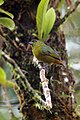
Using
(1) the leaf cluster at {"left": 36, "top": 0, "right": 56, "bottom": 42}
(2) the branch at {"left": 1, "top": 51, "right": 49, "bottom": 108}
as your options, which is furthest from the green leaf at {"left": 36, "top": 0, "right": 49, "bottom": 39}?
(2) the branch at {"left": 1, "top": 51, "right": 49, "bottom": 108}

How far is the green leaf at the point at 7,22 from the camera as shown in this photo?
1151 mm

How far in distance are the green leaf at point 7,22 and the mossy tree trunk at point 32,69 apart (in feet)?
0.22

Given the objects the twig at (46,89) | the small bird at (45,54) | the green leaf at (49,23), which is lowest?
the twig at (46,89)

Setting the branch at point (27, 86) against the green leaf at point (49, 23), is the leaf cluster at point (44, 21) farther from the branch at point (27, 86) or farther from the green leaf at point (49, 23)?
the branch at point (27, 86)

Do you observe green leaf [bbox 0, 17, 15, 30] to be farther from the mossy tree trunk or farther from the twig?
the twig

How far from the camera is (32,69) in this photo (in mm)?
1191

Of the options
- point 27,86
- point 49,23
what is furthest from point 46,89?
point 49,23

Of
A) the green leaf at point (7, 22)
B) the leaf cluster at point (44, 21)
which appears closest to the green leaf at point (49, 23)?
the leaf cluster at point (44, 21)

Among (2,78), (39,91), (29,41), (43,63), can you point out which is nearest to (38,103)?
(39,91)

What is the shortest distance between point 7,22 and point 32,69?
0.68 ft

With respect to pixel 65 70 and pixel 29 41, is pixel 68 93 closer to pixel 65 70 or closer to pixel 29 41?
pixel 65 70

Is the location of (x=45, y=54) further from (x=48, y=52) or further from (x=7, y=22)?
(x=7, y=22)

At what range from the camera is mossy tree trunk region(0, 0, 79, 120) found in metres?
1.15

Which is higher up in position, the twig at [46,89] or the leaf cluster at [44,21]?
the leaf cluster at [44,21]
